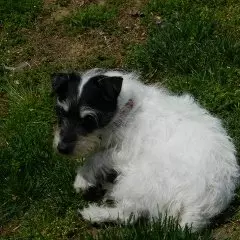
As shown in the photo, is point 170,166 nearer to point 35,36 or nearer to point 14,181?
point 14,181

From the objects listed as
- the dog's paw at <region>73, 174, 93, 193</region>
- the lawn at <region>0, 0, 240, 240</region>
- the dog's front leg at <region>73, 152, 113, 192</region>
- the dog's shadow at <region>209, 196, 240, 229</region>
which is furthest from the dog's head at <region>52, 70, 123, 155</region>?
the dog's shadow at <region>209, 196, 240, 229</region>

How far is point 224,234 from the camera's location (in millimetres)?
5098

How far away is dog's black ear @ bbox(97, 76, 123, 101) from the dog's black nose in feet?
1.68

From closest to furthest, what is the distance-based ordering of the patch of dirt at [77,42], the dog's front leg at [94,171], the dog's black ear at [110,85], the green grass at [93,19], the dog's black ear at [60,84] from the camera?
the dog's black ear at [110,85]
the dog's black ear at [60,84]
the dog's front leg at [94,171]
the patch of dirt at [77,42]
the green grass at [93,19]

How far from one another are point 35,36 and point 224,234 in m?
4.22

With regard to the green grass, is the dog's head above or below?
above

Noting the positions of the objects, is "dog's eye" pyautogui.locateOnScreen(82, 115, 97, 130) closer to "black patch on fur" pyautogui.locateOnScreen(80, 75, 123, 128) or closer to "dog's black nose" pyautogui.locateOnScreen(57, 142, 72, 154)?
"black patch on fur" pyautogui.locateOnScreen(80, 75, 123, 128)

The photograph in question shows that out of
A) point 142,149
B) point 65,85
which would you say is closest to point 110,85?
point 65,85

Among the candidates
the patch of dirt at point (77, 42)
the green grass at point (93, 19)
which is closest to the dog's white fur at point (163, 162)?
the patch of dirt at point (77, 42)

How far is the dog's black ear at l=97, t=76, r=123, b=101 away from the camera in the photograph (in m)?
5.08

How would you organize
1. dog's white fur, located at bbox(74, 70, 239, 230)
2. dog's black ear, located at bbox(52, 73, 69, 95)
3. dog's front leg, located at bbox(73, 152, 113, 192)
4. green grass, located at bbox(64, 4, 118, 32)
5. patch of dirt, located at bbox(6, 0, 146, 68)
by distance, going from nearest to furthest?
1. dog's white fur, located at bbox(74, 70, 239, 230)
2. dog's black ear, located at bbox(52, 73, 69, 95)
3. dog's front leg, located at bbox(73, 152, 113, 192)
4. patch of dirt, located at bbox(6, 0, 146, 68)
5. green grass, located at bbox(64, 4, 118, 32)

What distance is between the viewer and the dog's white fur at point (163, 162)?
4926 mm

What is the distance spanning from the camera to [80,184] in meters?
5.57

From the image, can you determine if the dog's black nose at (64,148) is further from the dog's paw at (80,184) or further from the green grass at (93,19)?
the green grass at (93,19)
